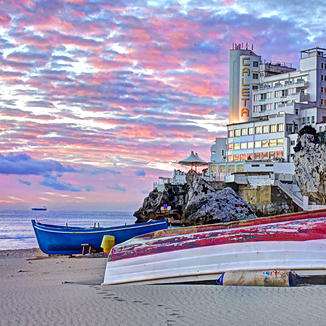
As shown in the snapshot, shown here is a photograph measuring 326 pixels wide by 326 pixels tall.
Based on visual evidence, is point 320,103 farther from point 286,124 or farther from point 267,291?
point 267,291

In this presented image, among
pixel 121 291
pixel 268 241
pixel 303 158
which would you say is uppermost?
pixel 303 158

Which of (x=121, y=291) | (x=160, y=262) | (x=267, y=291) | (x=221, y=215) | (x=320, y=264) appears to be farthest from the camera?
(x=221, y=215)

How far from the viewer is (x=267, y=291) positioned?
10.3m

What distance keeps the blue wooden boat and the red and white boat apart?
12.7 meters

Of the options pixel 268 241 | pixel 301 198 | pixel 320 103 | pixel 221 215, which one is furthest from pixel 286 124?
pixel 268 241

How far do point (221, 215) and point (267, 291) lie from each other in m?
44.3

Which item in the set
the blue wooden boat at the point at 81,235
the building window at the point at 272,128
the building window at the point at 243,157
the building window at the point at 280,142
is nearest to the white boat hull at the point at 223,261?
the blue wooden boat at the point at 81,235

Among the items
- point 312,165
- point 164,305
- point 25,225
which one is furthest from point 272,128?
point 164,305

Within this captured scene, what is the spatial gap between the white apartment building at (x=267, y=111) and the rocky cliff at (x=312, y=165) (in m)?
2.47

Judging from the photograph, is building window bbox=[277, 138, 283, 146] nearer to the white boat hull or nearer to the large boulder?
the large boulder

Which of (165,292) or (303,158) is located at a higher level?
(303,158)

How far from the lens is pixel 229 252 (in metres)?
12.7

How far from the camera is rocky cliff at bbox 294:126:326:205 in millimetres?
60750

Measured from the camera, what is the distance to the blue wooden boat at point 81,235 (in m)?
26.7
